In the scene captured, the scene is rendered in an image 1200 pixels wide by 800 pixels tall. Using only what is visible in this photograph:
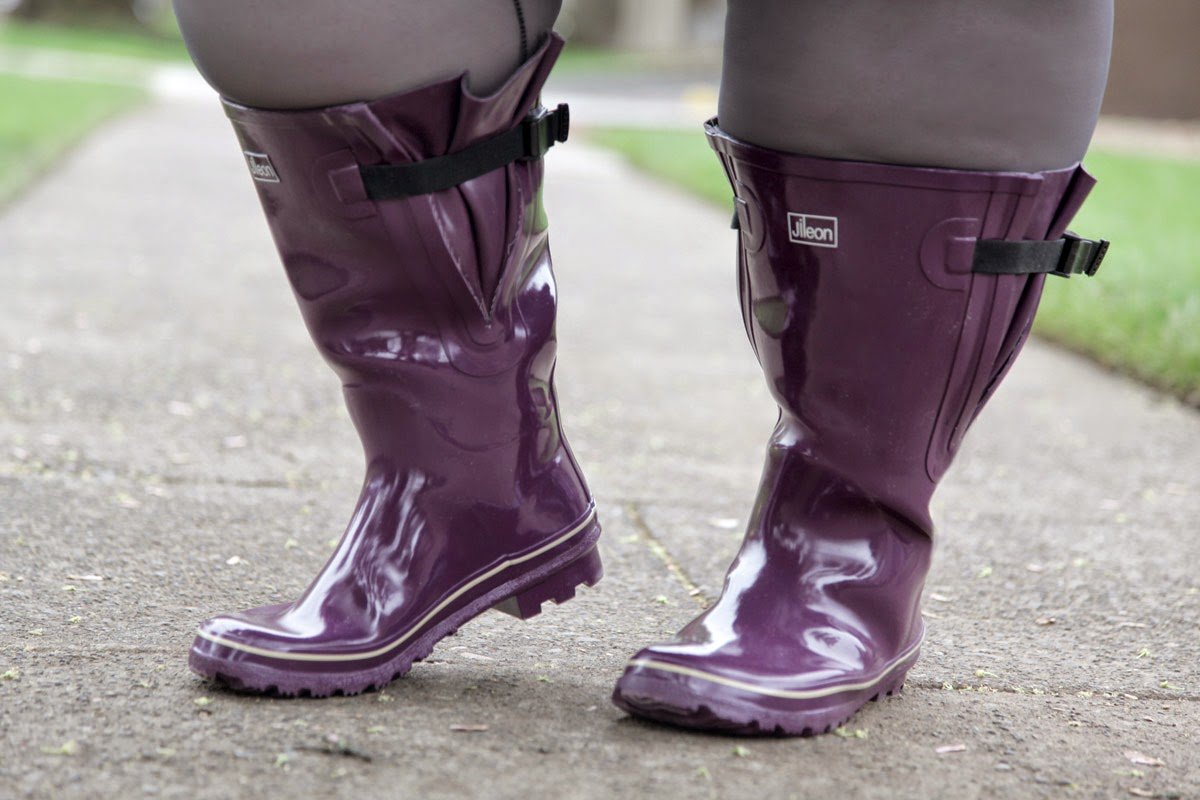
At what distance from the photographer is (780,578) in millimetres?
1213

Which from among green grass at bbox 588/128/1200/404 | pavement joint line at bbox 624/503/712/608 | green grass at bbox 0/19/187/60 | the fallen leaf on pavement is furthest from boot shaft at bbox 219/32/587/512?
green grass at bbox 0/19/187/60

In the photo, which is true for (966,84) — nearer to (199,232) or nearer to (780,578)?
(780,578)

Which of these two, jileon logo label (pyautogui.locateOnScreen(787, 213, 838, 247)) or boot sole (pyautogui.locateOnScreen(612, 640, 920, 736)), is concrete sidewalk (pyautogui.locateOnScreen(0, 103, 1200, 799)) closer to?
boot sole (pyautogui.locateOnScreen(612, 640, 920, 736))

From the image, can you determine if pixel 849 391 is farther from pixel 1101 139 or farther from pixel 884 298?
pixel 1101 139

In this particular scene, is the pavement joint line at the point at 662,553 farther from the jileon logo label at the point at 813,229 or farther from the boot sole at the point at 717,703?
the jileon logo label at the point at 813,229

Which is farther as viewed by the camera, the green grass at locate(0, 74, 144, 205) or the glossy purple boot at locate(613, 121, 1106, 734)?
the green grass at locate(0, 74, 144, 205)

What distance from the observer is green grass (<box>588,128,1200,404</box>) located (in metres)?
3.04

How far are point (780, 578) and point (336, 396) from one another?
1.42 meters

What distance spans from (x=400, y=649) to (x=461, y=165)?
39 centimetres

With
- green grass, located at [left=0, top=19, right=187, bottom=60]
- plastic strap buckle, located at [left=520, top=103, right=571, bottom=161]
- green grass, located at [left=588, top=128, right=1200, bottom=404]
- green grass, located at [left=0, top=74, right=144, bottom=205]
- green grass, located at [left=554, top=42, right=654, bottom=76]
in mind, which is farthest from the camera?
green grass, located at [left=554, top=42, right=654, bottom=76]

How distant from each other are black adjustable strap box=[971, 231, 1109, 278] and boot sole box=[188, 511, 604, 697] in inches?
16.9

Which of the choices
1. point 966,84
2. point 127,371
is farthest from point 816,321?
point 127,371

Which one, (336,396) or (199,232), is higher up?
(336,396)

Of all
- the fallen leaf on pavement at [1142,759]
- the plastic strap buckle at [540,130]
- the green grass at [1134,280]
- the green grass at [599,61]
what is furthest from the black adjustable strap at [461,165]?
the green grass at [599,61]
